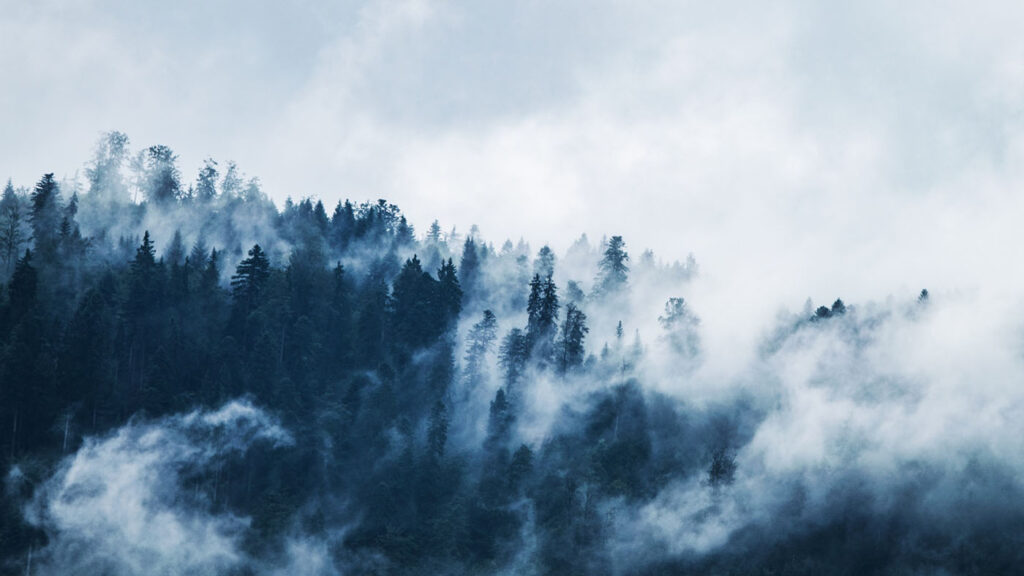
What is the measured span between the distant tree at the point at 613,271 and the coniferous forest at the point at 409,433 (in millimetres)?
19052

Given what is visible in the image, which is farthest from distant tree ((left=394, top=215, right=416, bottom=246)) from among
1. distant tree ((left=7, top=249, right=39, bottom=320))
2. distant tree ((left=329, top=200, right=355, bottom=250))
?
distant tree ((left=7, top=249, right=39, bottom=320))

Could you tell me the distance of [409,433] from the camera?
4946 inches

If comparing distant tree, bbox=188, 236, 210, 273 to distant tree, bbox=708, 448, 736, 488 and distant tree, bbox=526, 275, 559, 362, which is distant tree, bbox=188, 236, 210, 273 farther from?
distant tree, bbox=708, 448, 736, 488

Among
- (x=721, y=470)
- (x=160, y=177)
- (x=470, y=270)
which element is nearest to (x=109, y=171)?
(x=160, y=177)

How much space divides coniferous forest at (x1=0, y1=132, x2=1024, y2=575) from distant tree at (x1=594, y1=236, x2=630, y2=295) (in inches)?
750

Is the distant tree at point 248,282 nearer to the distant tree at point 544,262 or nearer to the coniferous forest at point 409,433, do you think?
the coniferous forest at point 409,433

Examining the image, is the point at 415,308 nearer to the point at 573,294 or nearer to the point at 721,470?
the point at 573,294

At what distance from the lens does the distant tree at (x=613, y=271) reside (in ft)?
569

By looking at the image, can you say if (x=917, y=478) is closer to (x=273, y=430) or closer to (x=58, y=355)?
(x=273, y=430)

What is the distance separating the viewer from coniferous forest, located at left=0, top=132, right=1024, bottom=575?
372 feet

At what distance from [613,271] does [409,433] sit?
63369 millimetres

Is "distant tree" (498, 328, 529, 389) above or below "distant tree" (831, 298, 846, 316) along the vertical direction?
below

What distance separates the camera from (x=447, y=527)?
117312 millimetres

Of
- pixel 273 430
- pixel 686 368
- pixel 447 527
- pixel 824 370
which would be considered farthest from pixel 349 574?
pixel 824 370
